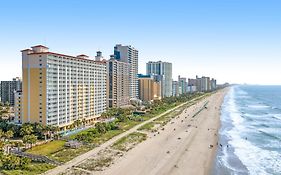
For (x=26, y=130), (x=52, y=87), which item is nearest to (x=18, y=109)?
(x=52, y=87)

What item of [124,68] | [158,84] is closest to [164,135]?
[124,68]

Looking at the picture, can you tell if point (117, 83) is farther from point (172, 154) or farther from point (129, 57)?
point (172, 154)

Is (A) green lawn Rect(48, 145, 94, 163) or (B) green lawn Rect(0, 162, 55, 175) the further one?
(A) green lawn Rect(48, 145, 94, 163)

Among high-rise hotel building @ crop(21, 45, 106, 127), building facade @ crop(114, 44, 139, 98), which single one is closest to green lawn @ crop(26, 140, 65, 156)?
high-rise hotel building @ crop(21, 45, 106, 127)

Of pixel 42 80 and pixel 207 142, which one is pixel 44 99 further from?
pixel 207 142

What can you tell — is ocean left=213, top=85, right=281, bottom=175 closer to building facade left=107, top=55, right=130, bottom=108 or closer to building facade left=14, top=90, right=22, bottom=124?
building facade left=14, top=90, right=22, bottom=124

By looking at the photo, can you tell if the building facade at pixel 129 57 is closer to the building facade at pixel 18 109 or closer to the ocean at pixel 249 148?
the ocean at pixel 249 148
